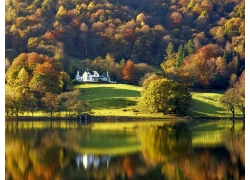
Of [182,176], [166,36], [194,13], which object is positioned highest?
[194,13]

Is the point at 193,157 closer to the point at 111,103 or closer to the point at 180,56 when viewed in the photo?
the point at 111,103

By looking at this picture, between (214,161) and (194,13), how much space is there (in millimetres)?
123440

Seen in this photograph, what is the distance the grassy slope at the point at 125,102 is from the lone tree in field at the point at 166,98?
4.95 feet

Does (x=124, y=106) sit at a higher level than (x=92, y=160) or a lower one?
higher

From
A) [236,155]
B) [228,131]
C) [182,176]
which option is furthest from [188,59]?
[182,176]

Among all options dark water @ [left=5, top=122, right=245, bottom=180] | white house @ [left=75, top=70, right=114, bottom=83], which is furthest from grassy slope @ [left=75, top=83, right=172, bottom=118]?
dark water @ [left=5, top=122, right=245, bottom=180]

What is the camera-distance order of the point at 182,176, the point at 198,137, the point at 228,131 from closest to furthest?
the point at 182,176
the point at 198,137
the point at 228,131

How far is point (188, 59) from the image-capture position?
115 m

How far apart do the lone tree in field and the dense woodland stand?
19033 mm

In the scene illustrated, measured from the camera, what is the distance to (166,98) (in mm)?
77562

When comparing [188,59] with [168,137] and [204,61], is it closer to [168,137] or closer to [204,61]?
[204,61]

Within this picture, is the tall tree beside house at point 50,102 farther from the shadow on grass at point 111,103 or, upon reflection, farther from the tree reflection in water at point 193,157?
the tree reflection in water at point 193,157

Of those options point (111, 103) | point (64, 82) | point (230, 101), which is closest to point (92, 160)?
point (111, 103)

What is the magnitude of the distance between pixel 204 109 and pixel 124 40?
5854 centimetres
